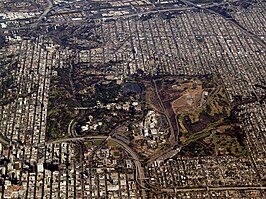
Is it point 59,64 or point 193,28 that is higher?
point 193,28

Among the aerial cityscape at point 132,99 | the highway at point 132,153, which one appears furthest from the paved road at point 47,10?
the highway at point 132,153

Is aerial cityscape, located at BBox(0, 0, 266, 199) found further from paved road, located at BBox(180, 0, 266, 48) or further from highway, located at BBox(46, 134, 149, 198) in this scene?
paved road, located at BBox(180, 0, 266, 48)

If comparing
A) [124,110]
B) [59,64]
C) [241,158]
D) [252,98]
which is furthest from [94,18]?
[241,158]

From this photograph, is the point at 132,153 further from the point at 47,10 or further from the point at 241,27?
the point at 47,10

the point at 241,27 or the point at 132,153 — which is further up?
the point at 241,27

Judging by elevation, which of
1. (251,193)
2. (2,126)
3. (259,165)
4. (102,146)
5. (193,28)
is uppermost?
(193,28)

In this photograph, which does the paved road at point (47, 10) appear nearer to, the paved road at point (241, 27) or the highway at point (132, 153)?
the paved road at point (241, 27)

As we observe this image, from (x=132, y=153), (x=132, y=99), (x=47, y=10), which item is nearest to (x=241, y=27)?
(x=132, y=99)

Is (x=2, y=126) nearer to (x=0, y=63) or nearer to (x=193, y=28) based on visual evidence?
(x=0, y=63)

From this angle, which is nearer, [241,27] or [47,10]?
[241,27]
